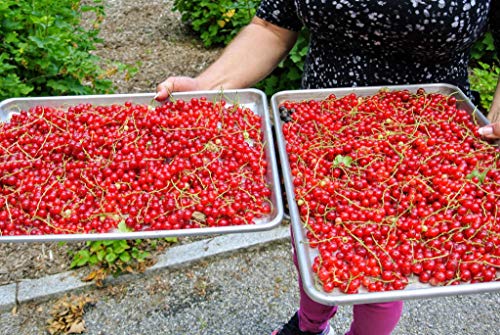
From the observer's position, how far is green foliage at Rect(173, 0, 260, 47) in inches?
130

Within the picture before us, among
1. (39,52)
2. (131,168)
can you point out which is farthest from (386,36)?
(39,52)

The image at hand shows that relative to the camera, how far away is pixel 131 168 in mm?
1325

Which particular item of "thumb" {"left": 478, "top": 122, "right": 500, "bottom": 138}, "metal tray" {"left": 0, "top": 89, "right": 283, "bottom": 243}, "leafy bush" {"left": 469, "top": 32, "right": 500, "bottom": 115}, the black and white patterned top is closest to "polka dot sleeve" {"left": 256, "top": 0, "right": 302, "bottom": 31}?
the black and white patterned top

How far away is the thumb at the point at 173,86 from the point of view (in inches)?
62.2

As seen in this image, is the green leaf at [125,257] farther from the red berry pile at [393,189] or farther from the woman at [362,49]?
the red berry pile at [393,189]

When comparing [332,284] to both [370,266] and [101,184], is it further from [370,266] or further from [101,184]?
[101,184]

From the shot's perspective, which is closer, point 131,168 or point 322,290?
point 322,290

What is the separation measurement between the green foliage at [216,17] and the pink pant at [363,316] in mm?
2227

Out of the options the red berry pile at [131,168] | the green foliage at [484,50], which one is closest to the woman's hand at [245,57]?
the red berry pile at [131,168]

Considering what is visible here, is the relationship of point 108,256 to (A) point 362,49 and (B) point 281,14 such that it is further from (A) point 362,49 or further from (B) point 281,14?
(A) point 362,49

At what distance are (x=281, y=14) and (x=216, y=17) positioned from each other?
2.15 metres

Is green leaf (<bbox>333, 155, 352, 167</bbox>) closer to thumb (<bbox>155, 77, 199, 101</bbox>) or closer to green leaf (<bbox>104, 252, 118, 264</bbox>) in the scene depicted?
thumb (<bbox>155, 77, 199, 101</bbox>)

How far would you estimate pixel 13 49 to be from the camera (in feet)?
6.61

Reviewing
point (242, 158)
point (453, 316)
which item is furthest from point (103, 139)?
point (453, 316)
